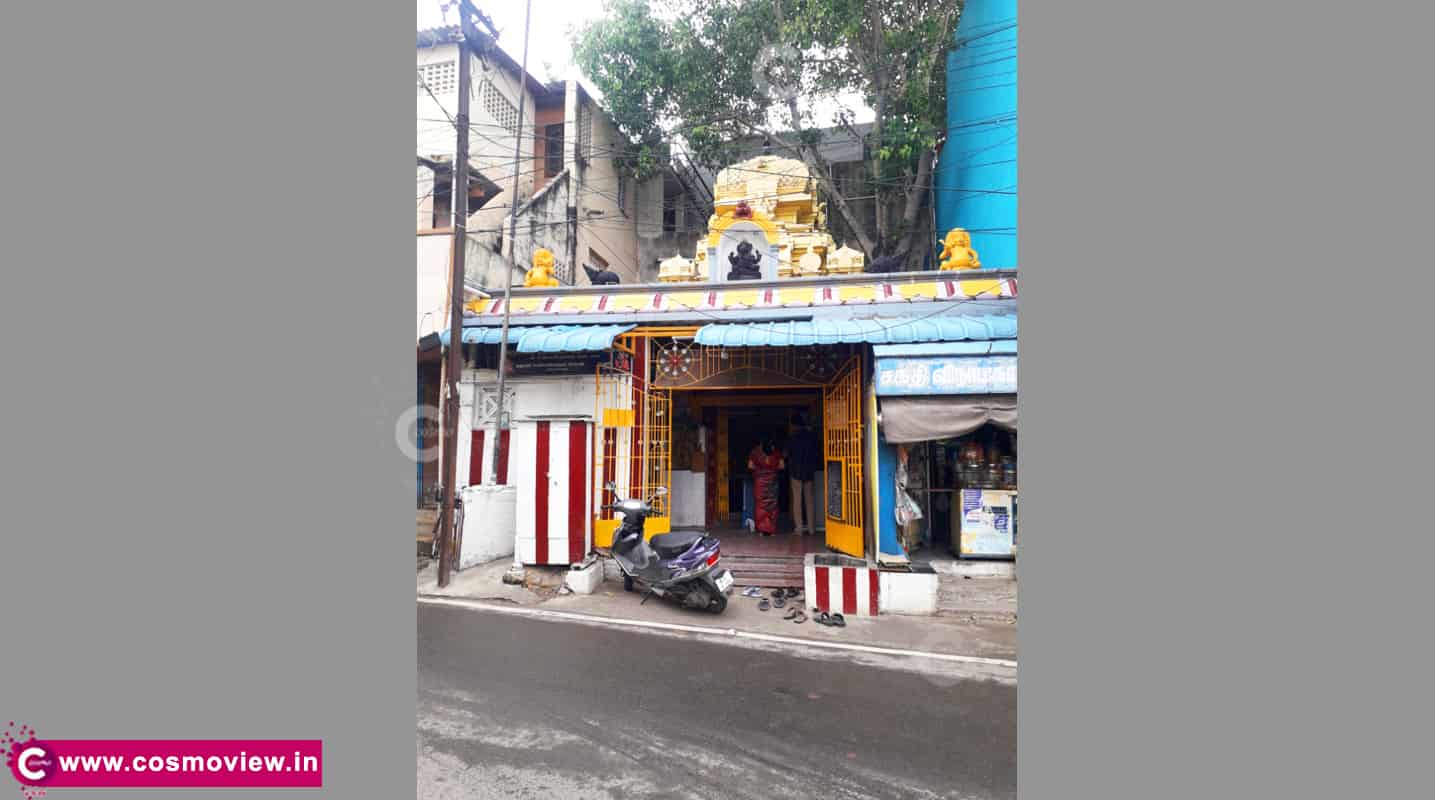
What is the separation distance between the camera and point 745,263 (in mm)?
11000

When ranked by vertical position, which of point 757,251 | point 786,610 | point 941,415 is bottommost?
point 786,610

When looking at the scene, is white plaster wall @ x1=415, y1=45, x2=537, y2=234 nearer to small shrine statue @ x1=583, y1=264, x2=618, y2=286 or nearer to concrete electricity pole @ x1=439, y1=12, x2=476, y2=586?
small shrine statue @ x1=583, y1=264, x2=618, y2=286

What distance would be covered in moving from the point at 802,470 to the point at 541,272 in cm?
531

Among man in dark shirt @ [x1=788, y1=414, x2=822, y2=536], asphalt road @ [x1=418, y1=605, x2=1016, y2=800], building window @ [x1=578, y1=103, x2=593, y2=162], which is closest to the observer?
asphalt road @ [x1=418, y1=605, x2=1016, y2=800]

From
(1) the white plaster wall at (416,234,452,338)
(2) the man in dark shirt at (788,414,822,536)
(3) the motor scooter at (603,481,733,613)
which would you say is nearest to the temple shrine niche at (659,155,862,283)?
(2) the man in dark shirt at (788,414,822,536)

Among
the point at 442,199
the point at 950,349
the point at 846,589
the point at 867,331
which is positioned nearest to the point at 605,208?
the point at 442,199

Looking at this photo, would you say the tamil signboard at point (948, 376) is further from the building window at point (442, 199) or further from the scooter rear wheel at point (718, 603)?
the building window at point (442, 199)

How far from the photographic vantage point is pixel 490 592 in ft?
22.9

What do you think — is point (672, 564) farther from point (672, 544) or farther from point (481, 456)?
point (481, 456)

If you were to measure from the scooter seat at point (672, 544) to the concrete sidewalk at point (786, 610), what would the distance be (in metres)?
0.58

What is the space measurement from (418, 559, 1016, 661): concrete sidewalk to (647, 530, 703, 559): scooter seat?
0.58 meters

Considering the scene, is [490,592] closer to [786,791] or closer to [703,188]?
[786,791]

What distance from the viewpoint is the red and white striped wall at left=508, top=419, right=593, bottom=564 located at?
741 centimetres

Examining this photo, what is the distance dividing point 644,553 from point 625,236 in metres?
12.2
